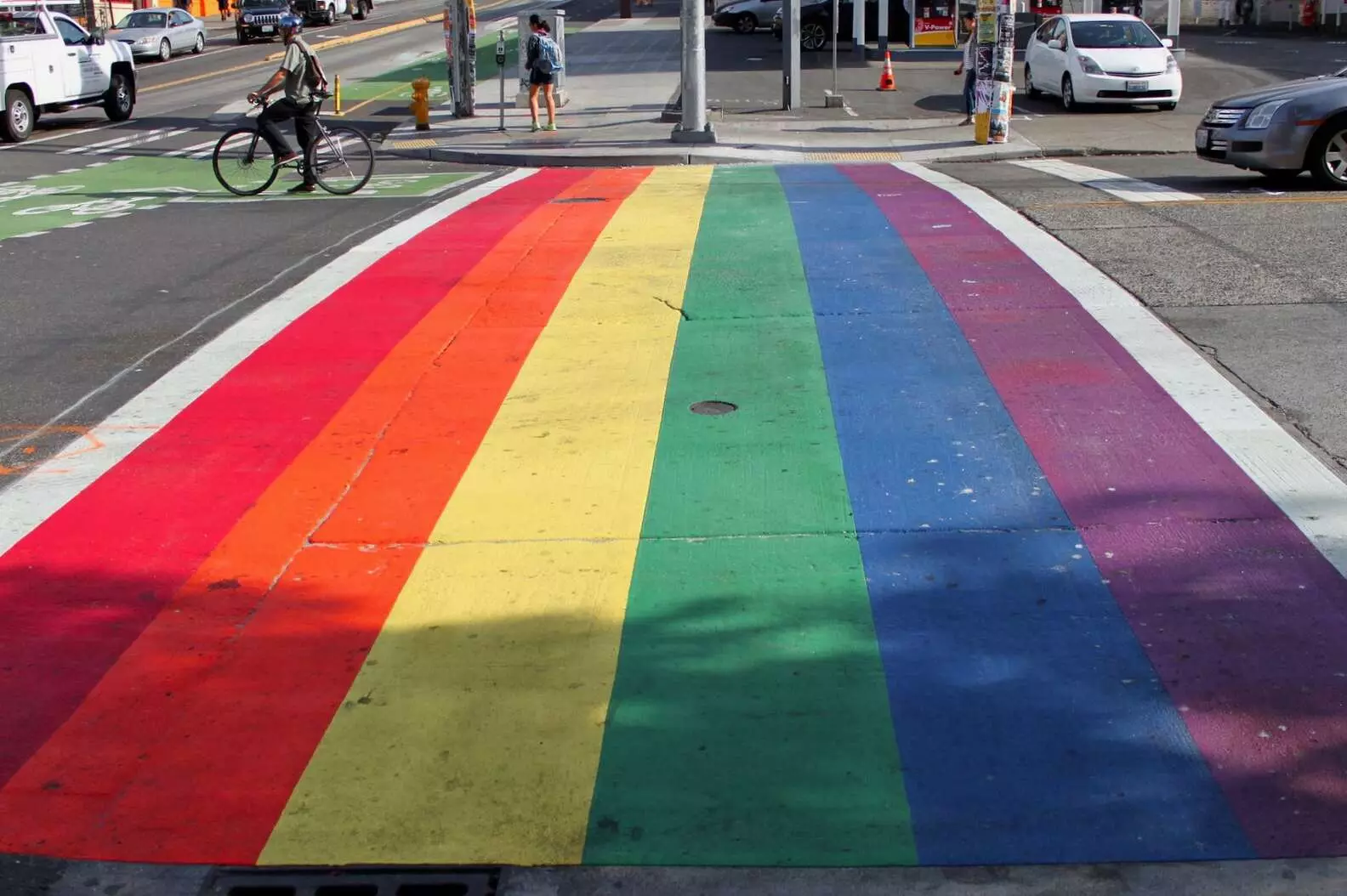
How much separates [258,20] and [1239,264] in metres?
46.2

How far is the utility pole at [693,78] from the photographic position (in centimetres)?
2178

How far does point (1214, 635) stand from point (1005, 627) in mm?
714

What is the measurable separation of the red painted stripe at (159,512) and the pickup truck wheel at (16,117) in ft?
51.7

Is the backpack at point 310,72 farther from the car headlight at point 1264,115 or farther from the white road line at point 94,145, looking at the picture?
the car headlight at point 1264,115

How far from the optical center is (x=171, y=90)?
35.3 meters

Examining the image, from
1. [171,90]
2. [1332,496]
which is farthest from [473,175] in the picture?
[171,90]

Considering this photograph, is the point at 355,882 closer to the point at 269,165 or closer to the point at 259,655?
the point at 259,655

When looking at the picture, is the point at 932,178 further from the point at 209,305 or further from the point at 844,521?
the point at 844,521

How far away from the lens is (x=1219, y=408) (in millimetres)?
7594

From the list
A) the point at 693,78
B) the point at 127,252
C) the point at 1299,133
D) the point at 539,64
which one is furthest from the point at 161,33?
the point at 1299,133

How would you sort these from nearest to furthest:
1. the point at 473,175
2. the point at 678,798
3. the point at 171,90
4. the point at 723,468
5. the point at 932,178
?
the point at 678,798, the point at 723,468, the point at 932,178, the point at 473,175, the point at 171,90

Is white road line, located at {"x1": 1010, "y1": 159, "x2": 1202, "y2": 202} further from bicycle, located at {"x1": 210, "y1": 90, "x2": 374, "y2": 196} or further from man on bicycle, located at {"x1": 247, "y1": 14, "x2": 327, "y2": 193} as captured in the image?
man on bicycle, located at {"x1": 247, "y1": 14, "x2": 327, "y2": 193}

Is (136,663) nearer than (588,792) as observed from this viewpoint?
No

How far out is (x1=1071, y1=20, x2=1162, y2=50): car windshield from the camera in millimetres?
25688
